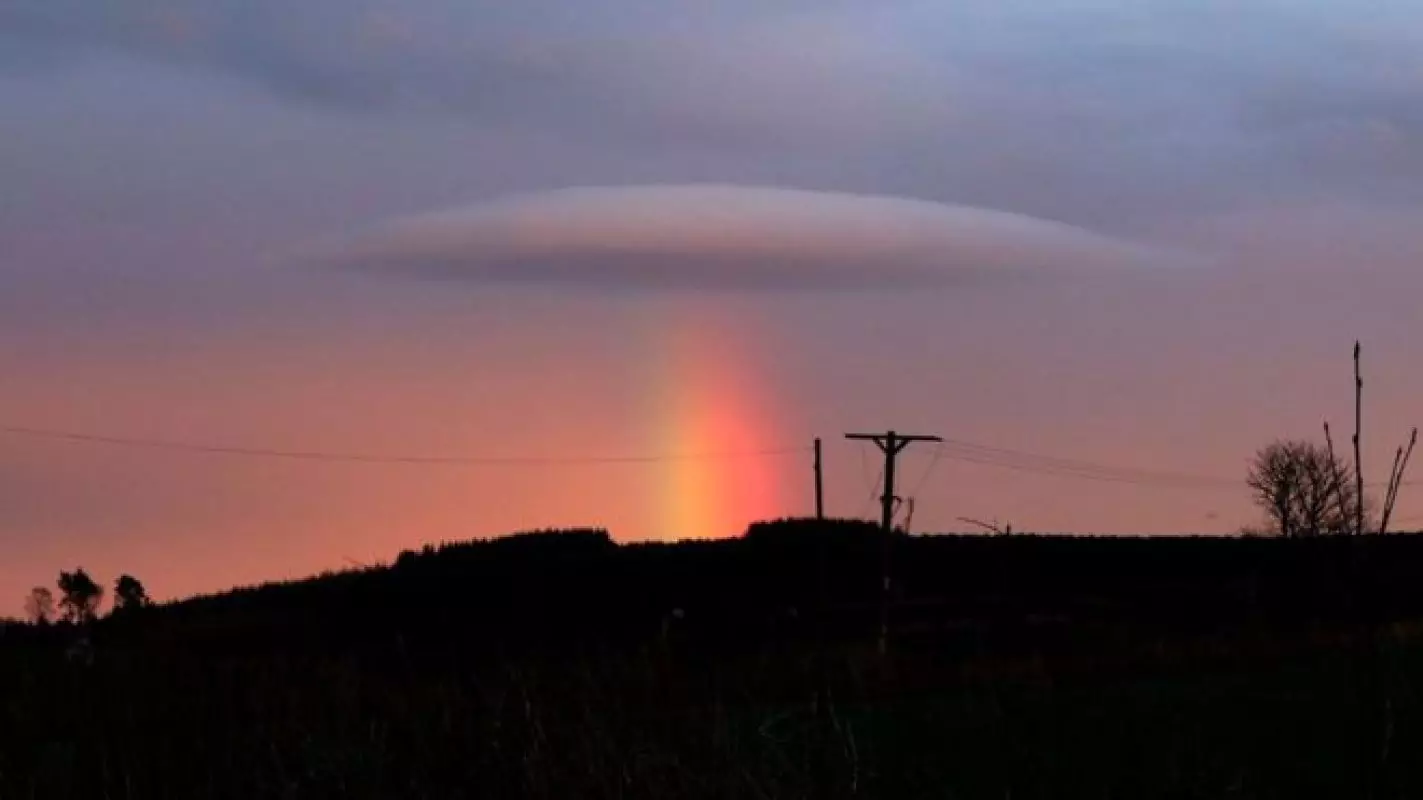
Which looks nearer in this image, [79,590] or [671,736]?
[671,736]

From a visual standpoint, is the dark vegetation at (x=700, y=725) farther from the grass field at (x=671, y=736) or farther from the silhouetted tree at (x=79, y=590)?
the silhouetted tree at (x=79, y=590)

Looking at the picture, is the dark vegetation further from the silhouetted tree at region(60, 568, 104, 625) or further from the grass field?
the silhouetted tree at region(60, 568, 104, 625)

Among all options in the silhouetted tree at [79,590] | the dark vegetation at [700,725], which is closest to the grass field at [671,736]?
the dark vegetation at [700,725]

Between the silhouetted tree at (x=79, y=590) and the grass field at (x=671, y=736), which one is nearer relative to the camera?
the grass field at (x=671, y=736)

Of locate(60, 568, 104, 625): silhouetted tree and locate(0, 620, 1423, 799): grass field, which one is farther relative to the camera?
locate(60, 568, 104, 625): silhouetted tree

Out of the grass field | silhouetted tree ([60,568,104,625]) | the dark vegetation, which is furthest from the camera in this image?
silhouetted tree ([60,568,104,625])

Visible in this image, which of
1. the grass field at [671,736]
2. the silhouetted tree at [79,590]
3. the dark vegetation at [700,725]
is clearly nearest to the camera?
the dark vegetation at [700,725]

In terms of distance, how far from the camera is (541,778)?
7004 millimetres

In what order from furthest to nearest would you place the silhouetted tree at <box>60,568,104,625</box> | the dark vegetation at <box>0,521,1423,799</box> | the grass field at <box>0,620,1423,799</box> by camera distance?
the silhouetted tree at <box>60,568,104,625</box> → the grass field at <box>0,620,1423,799</box> → the dark vegetation at <box>0,521,1423,799</box>

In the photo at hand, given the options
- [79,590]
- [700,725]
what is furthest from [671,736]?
[79,590]

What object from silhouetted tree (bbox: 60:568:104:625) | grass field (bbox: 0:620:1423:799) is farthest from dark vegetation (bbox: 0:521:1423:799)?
silhouetted tree (bbox: 60:568:104:625)

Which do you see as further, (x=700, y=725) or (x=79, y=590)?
(x=79, y=590)

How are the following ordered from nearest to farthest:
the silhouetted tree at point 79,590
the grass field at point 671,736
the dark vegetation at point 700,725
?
the dark vegetation at point 700,725 → the grass field at point 671,736 → the silhouetted tree at point 79,590

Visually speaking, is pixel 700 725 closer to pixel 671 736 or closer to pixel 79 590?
pixel 671 736
